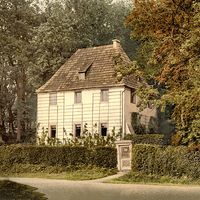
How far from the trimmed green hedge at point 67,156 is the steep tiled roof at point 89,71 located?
38.3ft

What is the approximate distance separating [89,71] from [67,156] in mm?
15216

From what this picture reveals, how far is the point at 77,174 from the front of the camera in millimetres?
32469

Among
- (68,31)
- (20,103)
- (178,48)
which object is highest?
(68,31)

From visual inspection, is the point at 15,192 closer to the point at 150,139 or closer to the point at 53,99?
the point at 150,139

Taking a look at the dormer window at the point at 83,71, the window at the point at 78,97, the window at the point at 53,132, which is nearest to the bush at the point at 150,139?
the window at the point at 78,97

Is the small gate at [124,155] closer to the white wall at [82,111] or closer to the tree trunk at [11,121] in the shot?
the white wall at [82,111]

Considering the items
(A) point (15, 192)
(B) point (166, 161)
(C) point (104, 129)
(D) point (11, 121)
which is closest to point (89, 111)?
(C) point (104, 129)

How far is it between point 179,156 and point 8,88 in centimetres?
4112

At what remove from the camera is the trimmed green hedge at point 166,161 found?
95.3 feet

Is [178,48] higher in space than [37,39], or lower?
lower

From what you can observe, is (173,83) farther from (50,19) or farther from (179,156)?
(50,19)

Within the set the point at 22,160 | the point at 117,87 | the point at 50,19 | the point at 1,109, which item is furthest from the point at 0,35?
the point at 22,160

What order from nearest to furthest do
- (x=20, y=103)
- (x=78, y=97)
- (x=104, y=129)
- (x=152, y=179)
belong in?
(x=152, y=179) → (x=104, y=129) → (x=78, y=97) → (x=20, y=103)

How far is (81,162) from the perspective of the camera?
34.8 metres
